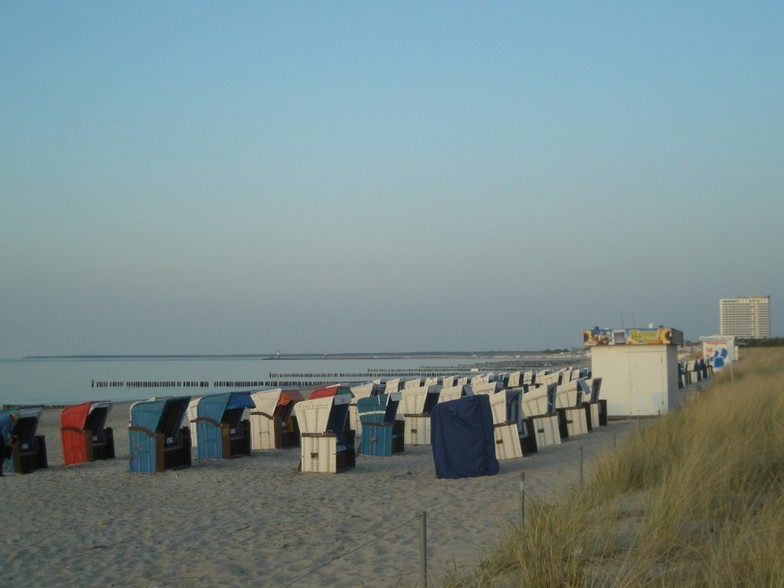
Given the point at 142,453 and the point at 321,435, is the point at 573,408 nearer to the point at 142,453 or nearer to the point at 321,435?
the point at 321,435

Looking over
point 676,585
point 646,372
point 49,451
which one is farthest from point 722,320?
point 676,585

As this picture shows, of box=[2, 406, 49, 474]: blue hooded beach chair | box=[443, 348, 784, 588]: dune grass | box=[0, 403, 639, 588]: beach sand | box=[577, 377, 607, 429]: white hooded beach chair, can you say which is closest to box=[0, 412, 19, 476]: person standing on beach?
box=[2, 406, 49, 474]: blue hooded beach chair

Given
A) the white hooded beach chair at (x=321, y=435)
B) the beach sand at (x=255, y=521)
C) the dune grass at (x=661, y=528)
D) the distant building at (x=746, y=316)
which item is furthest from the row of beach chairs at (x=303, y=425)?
the distant building at (x=746, y=316)

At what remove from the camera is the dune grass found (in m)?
5.66

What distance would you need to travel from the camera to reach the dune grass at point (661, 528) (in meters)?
5.66

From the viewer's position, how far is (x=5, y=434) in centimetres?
1630

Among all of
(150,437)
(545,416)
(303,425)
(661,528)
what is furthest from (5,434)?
(661,528)

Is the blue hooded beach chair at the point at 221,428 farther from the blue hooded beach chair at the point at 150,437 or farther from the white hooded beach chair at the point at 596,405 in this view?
the white hooded beach chair at the point at 596,405

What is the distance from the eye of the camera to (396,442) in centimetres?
1917

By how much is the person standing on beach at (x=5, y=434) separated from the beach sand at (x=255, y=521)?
0.67 meters

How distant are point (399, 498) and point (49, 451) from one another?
43.7 feet

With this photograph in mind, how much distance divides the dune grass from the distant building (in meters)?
166

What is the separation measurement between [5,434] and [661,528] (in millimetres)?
13586

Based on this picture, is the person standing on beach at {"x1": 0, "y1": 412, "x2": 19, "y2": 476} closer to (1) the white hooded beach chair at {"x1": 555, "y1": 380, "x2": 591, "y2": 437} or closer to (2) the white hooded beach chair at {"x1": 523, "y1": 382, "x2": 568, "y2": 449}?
(2) the white hooded beach chair at {"x1": 523, "y1": 382, "x2": 568, "y2": 449}
